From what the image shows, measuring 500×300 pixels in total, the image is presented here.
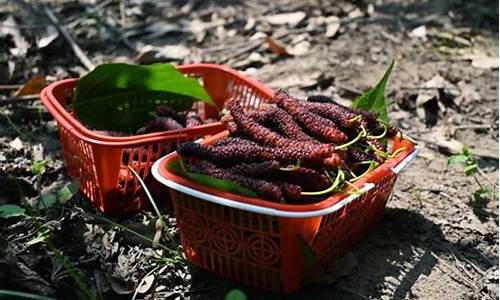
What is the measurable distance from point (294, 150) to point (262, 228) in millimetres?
232

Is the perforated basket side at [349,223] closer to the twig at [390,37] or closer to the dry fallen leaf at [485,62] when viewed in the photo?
the dry fallen leaf at [485,62]

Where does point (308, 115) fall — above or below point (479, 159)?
above

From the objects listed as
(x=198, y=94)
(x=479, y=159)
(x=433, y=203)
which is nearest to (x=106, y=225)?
(x=198, y=94)

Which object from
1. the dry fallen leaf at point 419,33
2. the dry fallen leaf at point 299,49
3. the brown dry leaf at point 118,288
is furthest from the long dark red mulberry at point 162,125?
the dry fallen leaf at point 419,33

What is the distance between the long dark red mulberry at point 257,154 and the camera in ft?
6.10

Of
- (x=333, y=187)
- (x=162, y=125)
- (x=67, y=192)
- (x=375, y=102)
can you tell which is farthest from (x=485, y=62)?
(x=67, y=192)

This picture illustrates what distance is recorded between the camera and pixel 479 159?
271cm

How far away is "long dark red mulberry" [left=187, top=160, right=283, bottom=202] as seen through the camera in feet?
5.71

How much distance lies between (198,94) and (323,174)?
0.78 m

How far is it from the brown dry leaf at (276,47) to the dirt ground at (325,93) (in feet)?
0.08

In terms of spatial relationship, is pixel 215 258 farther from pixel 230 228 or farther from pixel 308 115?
pixel 308 115

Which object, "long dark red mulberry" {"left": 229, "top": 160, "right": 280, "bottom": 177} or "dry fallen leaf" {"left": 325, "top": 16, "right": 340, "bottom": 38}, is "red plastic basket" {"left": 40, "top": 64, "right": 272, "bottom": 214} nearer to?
"long dark red mulberry" {"left": 229, "top": 160, "right": 280, "bottom": 177}

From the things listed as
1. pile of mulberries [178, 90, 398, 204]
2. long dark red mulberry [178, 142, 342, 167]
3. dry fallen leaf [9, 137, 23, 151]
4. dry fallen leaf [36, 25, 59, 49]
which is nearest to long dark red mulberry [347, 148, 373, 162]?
pile of mulberries [178, 90, 398, 204]

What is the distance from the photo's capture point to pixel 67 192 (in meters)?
2.18
